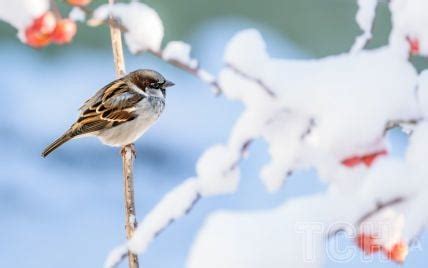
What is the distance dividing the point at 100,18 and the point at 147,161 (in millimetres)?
3165

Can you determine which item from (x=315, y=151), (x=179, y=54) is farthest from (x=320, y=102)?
(x=179, y=54)

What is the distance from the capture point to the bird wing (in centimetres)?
238

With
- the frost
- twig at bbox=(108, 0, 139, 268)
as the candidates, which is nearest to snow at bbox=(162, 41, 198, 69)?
the frost

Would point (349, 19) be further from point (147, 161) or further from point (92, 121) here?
point (92, 121)

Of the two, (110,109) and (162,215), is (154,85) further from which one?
(162,215)

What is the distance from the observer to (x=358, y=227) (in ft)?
2.96

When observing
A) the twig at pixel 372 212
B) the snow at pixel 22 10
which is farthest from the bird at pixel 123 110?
the twig at pixel 372 212

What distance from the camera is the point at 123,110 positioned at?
7.97ft

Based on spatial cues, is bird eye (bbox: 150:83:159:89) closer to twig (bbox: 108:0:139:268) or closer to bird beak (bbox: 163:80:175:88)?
bird beak (bbox: 163:80:175:88)

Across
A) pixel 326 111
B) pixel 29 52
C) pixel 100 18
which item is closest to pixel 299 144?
pixel 326 111

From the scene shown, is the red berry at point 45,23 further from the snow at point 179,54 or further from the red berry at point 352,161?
the red berry at point 352,161

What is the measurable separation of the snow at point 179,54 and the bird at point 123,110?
1414mm

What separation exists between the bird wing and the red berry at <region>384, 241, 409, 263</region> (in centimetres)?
151

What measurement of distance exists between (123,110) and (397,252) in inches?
61.6
